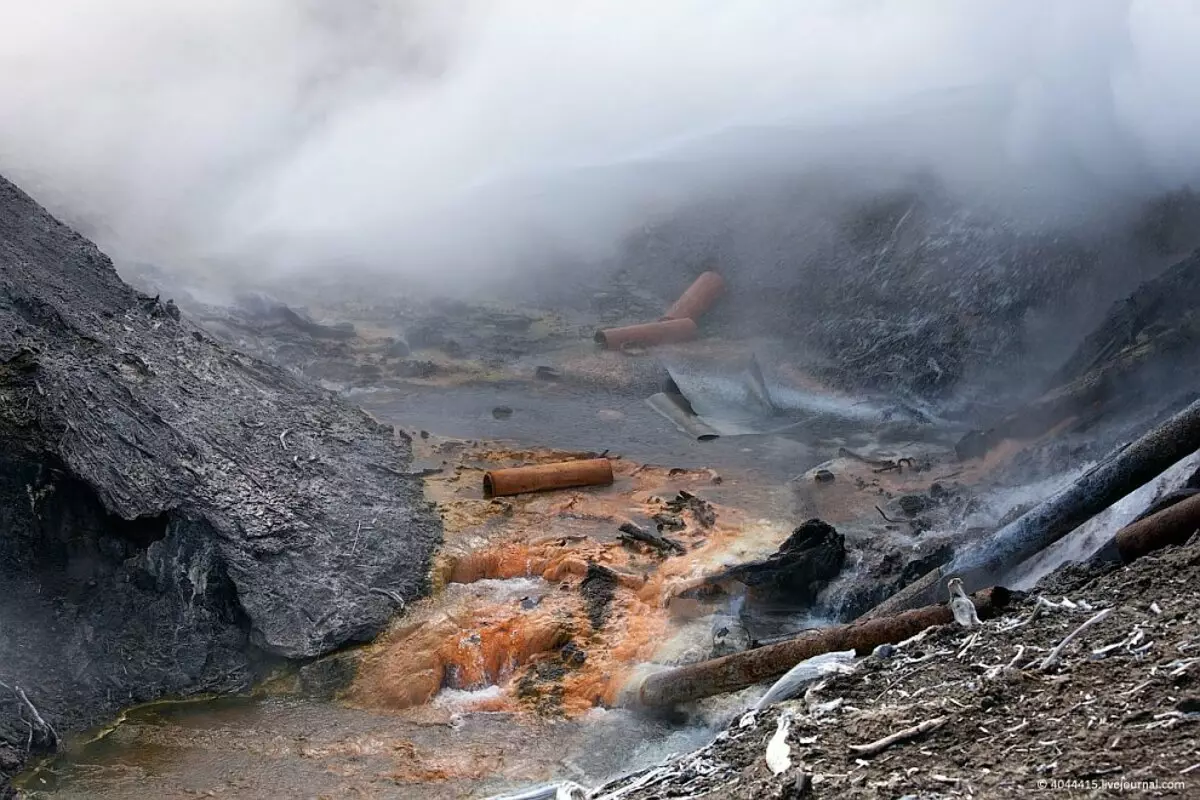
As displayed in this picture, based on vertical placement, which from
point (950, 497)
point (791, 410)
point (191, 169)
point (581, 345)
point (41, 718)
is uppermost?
point (191, 169)

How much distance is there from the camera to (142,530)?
24.5 ft

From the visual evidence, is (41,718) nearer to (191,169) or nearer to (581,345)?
(581,345)

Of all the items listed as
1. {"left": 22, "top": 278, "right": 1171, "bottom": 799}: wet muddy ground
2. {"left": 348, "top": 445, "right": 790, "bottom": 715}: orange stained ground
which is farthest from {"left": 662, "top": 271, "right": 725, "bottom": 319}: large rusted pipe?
{"left": 348, "top": 445, "right": 790, "bottom": 715}: orange stained ground

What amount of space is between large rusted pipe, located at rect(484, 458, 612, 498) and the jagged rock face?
0.76 m

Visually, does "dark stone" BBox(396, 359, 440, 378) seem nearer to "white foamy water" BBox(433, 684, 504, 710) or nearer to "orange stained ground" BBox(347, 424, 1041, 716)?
"orange stained ground" BBox(347, 424, 1041, 716)

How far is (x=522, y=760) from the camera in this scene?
20.6 feet

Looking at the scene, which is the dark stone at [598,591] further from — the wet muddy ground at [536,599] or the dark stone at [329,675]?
the dark stone at [329,675]

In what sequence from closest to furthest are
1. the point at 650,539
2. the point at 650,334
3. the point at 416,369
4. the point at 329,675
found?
the point at 329,675 < the point at 650,539 < the point at 416,369 < the point at 650,334

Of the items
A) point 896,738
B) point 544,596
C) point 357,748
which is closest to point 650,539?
point 544,596

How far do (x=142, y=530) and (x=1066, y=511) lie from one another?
5913 millimetres

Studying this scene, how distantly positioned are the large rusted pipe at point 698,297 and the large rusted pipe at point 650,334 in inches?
13.3

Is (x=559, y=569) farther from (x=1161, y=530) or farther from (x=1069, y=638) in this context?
(x=1069, y=638)

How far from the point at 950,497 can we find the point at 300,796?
18.3 ft

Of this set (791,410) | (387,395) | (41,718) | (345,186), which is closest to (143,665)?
(41,718)
